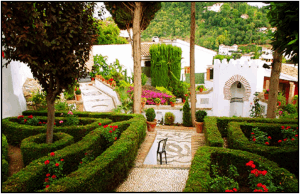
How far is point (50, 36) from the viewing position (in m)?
5.00

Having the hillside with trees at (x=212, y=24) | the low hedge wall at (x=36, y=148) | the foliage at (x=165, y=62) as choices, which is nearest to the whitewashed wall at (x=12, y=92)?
the low hedge wall at (x=36, y=148)

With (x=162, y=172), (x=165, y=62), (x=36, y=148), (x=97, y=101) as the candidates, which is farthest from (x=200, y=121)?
(x=165, y=62)

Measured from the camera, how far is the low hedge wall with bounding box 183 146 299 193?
13.1 ft

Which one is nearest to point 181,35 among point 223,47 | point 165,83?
point 223,47

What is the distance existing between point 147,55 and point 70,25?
16884 millimetres

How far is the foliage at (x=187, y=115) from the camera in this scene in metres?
12.2

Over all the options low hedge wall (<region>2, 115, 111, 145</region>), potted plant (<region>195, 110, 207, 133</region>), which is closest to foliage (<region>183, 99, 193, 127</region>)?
potted plant (<region>195, 110, 207, 133</region>)

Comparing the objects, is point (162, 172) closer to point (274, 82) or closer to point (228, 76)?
point (274, 82)

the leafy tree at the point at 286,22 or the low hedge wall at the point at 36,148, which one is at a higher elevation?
the leafy tree at the point at 286,22

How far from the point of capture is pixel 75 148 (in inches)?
219

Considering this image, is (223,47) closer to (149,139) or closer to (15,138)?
(149,139)

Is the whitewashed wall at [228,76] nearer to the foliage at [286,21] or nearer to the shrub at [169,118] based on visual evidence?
the shrub at [169,118]

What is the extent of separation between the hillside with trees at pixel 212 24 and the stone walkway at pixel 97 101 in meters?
17.7

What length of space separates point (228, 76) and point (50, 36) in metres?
11.1
